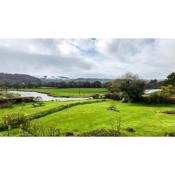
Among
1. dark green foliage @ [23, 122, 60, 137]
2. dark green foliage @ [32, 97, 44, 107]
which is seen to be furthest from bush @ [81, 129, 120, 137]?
dark green foliage @ [32, 97, 44, 107]

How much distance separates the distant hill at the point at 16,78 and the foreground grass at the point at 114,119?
90cm

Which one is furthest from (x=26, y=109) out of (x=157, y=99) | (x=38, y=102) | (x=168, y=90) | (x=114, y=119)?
(x=168, y=90)

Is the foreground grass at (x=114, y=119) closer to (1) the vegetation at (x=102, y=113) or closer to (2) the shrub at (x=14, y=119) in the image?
(1) the vegetation at (x=102, y=113)

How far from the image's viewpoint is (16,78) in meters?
7.70

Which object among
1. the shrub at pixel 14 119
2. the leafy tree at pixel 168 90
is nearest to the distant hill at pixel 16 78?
the shrub at pixel 14 119

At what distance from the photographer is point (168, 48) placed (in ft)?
24.3

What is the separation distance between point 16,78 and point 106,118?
198 cm

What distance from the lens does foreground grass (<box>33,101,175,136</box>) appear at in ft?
24.4

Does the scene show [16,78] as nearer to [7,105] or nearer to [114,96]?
[7,105]
